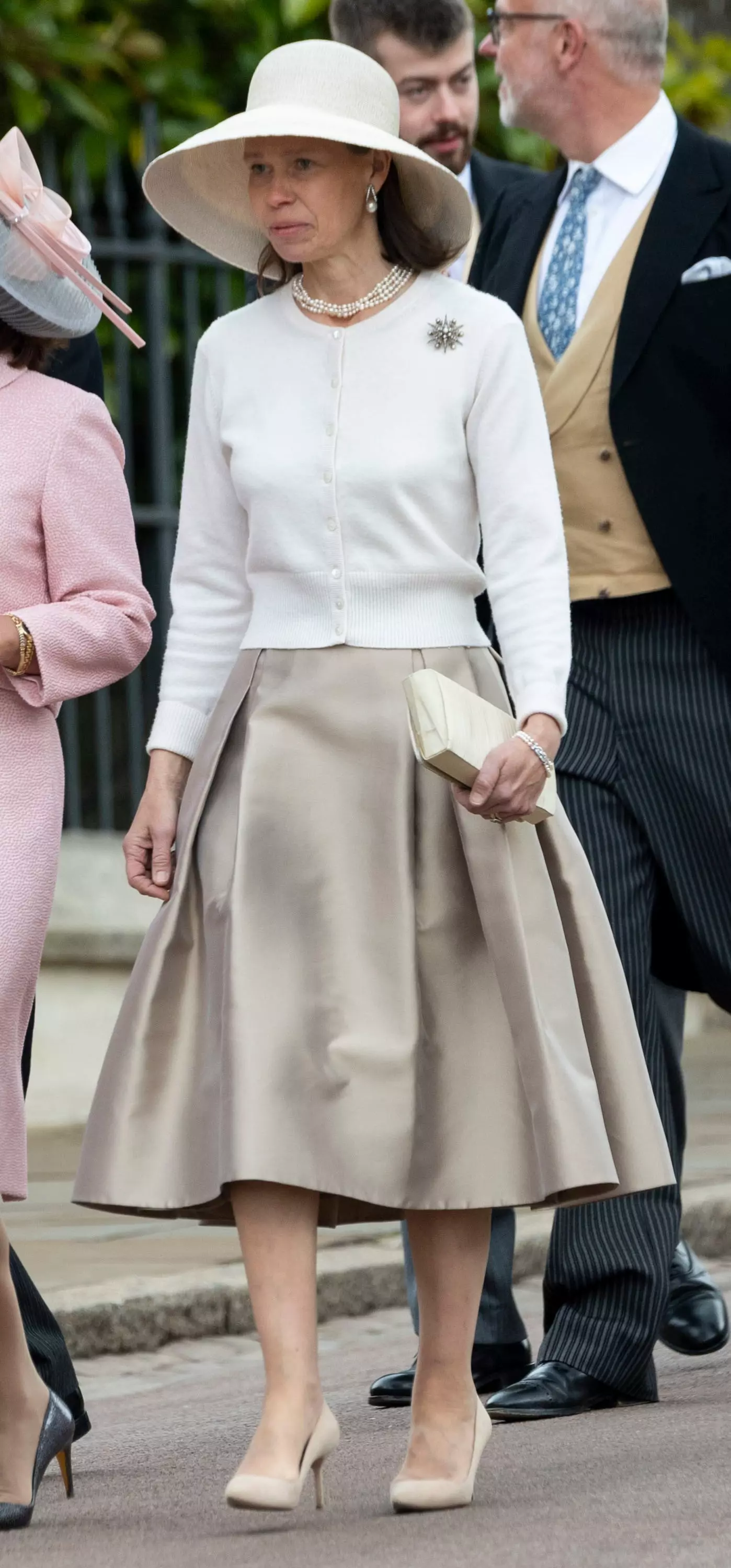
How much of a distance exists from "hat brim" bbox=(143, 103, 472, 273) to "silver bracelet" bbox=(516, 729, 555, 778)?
0.71 m

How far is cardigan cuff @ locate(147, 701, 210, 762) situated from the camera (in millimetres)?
3887

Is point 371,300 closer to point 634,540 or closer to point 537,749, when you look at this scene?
point 537,749

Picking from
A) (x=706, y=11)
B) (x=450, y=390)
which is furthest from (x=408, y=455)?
(x=706, y=11)

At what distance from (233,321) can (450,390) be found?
358mm

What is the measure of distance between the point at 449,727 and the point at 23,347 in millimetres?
962

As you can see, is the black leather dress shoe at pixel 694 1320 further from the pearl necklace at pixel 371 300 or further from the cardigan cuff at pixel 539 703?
the pearl necklace at pixel 371 300

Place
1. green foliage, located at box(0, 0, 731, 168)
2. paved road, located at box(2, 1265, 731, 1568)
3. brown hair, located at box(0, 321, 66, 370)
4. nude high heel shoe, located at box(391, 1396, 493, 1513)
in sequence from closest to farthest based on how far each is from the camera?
paved road, located at box(2, 1265, 731, 1568) < nude high heel shoe, located at box(391, 1396, 493, 1513) < brown hair, located at box(0, 321, 66, 370) < green foliage, located at box(0, 0, 731, 168)

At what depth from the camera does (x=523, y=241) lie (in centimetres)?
489

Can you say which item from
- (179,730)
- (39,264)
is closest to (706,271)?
(39,264)

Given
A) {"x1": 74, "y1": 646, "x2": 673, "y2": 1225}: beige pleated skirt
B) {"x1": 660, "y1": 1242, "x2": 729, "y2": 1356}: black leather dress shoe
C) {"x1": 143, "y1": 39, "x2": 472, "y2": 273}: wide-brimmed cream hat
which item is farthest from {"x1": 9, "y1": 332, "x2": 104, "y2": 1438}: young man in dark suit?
{"x1": 660, "y1": 1242, "x2": 729, "y2": 1356}: black leather dress shoe

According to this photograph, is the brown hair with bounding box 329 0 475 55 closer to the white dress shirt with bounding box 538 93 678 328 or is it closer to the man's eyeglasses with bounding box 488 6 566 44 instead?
the man's eyeglasses with bounding box 488 6 566 44

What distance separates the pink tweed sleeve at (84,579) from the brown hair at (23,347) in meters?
0.10

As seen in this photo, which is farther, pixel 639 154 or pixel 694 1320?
pixel 694 1320

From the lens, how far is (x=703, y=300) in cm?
458
